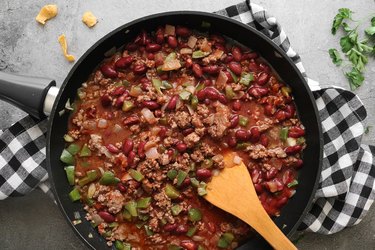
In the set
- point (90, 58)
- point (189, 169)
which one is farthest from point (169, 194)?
point (90, 58)

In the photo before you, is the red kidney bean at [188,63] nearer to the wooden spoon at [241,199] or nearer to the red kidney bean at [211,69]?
the red kidney bean at [211,69]

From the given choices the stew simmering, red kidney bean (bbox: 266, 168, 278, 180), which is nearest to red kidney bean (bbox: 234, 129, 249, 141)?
the stew simmering

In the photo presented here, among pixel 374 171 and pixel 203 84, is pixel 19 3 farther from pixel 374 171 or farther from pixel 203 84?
pixel 374 171

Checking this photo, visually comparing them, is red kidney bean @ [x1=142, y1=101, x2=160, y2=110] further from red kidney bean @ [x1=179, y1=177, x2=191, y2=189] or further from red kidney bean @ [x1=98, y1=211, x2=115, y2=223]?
red kidney bean @ [x1=98, y1=211, x2=115, y2=223]

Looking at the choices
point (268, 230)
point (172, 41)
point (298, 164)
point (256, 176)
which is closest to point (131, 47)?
point (172, 41)

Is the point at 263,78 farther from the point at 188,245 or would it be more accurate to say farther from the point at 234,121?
the point at 188,245

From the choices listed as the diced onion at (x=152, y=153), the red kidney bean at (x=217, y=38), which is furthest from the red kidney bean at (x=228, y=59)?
the diced onion at (x=152, y=153)
